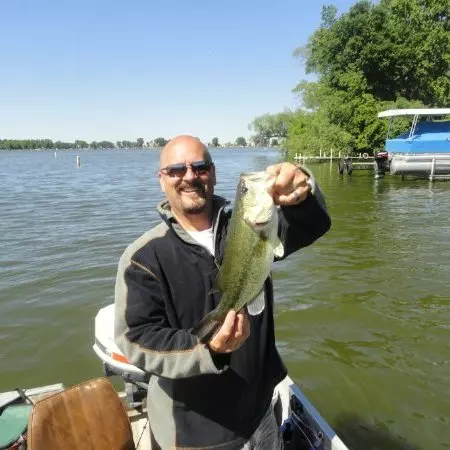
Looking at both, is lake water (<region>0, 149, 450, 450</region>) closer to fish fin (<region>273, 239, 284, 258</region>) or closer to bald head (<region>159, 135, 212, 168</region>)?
fish fin (<region>273, 239, 284, 258</region>)

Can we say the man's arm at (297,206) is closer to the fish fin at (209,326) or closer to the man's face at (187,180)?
the man's face at (187,180)

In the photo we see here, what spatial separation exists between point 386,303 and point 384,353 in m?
2.11

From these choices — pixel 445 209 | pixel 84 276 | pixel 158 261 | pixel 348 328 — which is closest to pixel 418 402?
pixel 348 328

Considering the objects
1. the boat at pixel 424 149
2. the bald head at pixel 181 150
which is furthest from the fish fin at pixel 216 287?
the boat at pixel 424 149

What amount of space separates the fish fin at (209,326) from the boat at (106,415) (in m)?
1.42

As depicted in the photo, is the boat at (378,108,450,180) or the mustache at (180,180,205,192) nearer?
the mustache at (180,180,205,192)

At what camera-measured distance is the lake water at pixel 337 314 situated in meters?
6.39

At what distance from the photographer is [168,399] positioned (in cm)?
294

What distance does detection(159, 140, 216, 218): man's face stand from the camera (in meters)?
2.99

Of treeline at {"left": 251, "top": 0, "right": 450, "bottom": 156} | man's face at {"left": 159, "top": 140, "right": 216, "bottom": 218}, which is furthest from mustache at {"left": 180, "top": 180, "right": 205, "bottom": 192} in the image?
treeline at {"left": 251, "top": 0, "right": 450, "bottom": 156}

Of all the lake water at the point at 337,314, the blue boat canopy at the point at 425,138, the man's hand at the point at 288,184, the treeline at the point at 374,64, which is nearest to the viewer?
the man's hand at the point at 288,184

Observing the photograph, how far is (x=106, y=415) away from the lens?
362 centimetres

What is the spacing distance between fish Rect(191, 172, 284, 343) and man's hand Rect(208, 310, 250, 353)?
0.28ft

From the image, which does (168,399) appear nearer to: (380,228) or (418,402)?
(418,402)
